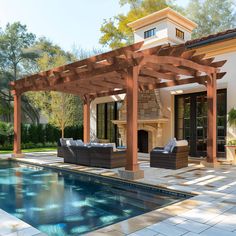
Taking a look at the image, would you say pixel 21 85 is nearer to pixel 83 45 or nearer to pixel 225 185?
pixel 225 185

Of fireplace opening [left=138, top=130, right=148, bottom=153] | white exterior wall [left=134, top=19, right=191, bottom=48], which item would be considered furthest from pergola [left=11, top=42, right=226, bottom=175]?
white exterior wall [left=134, top=19, right=191, bottom=48]

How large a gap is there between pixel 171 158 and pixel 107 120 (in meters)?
8.11

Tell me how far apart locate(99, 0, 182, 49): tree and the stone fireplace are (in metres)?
12.8

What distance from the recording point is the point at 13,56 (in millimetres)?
24625

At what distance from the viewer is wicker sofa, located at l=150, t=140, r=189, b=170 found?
8344mm

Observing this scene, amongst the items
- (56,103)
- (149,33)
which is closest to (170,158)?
(149,33)

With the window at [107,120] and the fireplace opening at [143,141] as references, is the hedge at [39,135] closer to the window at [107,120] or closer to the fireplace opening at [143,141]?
the window at [107,120]

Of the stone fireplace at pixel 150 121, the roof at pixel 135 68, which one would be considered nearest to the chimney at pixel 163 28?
the stone fireplace at pixel 150 121

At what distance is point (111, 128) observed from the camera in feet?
51.8

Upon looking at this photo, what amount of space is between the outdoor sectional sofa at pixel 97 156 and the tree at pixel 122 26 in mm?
17036

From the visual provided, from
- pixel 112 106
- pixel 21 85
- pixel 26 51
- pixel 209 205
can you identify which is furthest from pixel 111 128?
pixel 26 51

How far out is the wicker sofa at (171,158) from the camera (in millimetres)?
8344

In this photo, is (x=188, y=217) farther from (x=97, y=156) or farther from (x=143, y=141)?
(x=143, y=141)

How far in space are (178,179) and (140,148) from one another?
6868 millimetres
